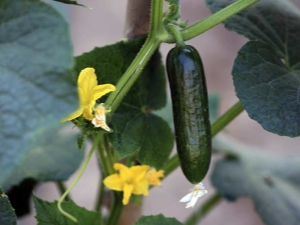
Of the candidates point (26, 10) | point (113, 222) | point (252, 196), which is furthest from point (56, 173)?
point (26, 10)

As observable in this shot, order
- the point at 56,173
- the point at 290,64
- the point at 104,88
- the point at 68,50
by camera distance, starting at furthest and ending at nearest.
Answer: the point at 56,173 → the point at 290,64 → the point at 104,88 → the point at 68,50

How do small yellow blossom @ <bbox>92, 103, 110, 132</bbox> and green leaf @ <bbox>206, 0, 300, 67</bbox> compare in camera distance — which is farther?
green leaf @ <bbox>206, 0, 300, 67</bbox>

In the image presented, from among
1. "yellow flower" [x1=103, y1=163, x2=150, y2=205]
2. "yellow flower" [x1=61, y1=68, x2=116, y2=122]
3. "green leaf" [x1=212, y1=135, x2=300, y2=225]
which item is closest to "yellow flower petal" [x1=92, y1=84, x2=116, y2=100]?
"yellow flower" [x1=61, y1=68, x2=116, y2=122]

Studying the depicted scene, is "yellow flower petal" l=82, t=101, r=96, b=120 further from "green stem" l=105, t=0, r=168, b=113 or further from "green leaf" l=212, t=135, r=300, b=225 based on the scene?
"green leaf" l=212, t=135, r=300, b=225

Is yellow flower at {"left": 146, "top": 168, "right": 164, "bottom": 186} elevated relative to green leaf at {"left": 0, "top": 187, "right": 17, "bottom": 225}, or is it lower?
lower

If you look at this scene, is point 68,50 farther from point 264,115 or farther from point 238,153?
point 238,153

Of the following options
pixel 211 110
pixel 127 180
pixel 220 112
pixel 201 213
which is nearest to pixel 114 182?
pixel 127 180
